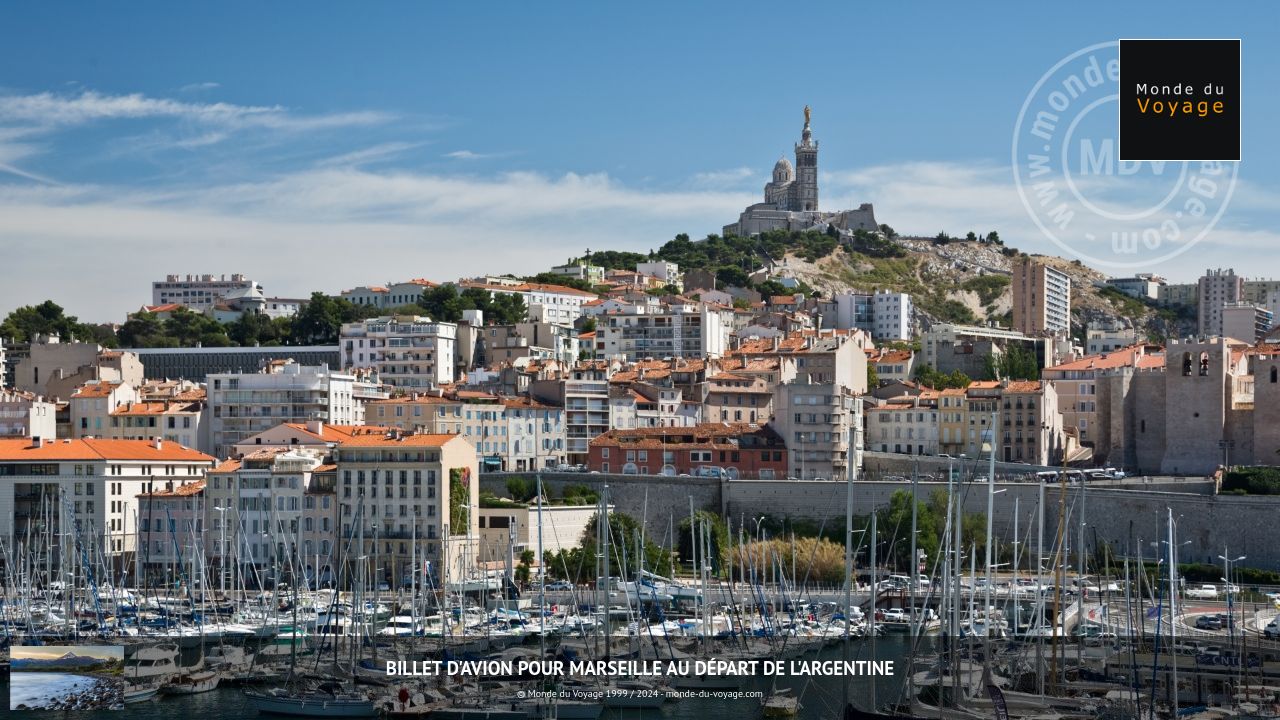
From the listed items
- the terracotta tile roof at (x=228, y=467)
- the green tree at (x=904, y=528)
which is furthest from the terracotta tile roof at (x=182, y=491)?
the green tree at (x=904, y=528)

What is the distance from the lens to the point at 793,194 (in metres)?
144

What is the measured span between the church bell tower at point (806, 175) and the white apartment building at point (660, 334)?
187 feet

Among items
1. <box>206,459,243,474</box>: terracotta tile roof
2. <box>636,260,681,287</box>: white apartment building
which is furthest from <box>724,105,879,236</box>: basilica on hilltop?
<box>206,459,243,474</box>: terracotta tile roof

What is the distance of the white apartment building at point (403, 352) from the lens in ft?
262

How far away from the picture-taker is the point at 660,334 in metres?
85.8

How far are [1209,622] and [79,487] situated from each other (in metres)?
30.4

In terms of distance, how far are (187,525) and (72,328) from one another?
130 ft

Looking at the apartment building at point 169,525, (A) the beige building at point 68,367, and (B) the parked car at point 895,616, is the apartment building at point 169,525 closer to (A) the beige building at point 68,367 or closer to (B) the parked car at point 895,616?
(B) the parked car at point 895,616

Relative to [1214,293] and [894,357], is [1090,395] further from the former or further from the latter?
[1214,293]

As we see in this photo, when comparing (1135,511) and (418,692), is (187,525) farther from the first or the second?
(1135,511)

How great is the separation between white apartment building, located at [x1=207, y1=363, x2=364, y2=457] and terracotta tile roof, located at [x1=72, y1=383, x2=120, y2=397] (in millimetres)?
3368

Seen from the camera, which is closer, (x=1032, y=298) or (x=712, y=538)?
(x=712, y=538)

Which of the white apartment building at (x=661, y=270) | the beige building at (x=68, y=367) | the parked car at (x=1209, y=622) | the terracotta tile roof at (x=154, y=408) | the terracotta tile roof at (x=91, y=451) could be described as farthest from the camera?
the white apartment building at (x=661, y=270)

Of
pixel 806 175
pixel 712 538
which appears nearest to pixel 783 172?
pixel 806 175
